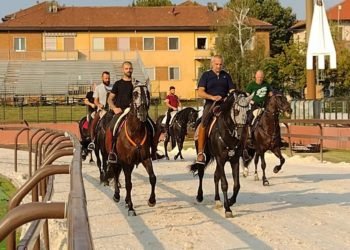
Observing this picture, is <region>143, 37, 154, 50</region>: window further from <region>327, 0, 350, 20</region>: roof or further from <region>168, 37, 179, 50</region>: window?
<region>327, 0, 350, 20</region>: roof

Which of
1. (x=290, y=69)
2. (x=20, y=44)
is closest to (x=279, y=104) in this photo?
(x=290, y=69)

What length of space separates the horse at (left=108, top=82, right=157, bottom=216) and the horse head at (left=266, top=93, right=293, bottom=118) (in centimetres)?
406

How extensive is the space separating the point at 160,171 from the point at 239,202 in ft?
23.8

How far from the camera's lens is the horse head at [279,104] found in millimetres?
15347

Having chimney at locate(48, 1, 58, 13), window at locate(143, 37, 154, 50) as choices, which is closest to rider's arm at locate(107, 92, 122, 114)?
window at locate(143, 37, 154, 50)

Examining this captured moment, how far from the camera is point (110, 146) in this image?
42.5ft

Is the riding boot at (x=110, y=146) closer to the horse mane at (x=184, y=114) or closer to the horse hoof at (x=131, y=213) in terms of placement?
the horse hoof at (x=131, y=213)

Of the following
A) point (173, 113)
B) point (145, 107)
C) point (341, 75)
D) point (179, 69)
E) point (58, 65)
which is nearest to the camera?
point (145, 107)

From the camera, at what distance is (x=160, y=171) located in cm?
2048

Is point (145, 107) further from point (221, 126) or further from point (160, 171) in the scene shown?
point (160, 171)

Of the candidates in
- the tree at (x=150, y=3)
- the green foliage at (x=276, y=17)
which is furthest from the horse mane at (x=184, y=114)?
the tree at (x=150, y=3)

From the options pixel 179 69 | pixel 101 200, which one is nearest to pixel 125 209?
pixel 101 200

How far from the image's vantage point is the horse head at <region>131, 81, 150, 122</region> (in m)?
11.8

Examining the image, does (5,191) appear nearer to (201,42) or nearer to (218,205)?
(218,205)
